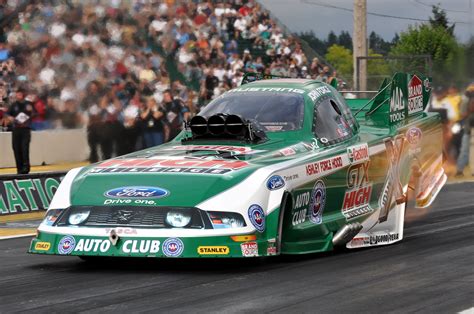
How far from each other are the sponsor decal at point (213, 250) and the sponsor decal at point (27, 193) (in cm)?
671

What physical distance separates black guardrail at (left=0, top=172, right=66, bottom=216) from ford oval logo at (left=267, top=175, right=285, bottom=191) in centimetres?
654

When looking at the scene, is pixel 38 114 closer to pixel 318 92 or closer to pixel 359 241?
pixel 318 92

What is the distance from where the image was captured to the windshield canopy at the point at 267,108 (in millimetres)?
10172

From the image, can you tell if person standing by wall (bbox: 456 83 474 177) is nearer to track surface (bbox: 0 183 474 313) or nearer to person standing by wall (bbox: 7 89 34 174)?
person standing by wall (bbox: 7 89 34 174)

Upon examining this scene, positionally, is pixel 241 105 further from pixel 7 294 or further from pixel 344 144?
pixel 7 294

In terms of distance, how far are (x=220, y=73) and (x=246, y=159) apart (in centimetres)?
1551

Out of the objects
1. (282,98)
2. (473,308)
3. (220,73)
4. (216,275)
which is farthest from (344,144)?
(220,73)

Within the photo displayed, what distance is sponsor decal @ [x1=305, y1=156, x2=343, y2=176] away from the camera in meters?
9.36

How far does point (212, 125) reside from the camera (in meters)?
9.97

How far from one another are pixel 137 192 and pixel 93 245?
0.54 m

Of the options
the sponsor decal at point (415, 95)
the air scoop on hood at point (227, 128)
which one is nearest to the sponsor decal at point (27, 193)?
the air scoop on hood at point (227, 128)

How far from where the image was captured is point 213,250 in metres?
8.28

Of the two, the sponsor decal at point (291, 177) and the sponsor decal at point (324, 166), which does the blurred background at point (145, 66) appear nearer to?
the sponsor decal at point (324, 166)

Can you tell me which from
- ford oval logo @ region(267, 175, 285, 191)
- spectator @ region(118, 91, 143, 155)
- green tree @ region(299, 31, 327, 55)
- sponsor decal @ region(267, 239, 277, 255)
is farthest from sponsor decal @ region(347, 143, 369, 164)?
green tree @ region(299, 31, 327, 55)
